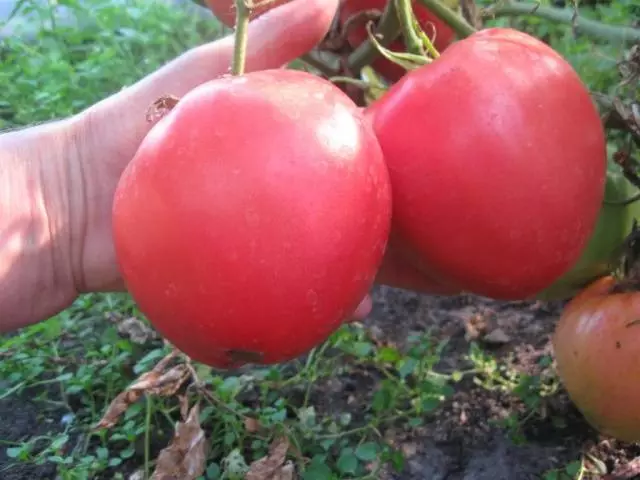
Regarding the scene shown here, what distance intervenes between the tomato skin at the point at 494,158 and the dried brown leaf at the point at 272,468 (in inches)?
19.4

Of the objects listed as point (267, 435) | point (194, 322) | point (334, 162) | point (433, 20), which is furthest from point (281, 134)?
point (267, 435)

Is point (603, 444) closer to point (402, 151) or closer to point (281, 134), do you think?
point (402, 151)

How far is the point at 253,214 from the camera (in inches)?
23.4

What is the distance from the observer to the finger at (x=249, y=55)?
3.08ft

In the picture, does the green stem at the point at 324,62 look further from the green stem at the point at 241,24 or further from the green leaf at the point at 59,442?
the green leaf at the point at 59,442

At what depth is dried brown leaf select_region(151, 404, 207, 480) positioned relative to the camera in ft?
3.68

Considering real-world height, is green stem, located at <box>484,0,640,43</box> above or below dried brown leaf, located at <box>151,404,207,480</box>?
above

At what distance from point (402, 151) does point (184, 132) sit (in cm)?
18

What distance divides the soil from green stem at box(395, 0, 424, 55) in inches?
24.5

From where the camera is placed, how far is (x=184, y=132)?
0.62 meters

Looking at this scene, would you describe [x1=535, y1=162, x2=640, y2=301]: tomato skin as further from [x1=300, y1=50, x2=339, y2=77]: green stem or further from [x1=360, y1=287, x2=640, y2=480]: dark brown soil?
[x1=300, y1=50, x2=339, y2=77]: green stem

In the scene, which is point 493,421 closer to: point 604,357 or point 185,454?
point 604,357

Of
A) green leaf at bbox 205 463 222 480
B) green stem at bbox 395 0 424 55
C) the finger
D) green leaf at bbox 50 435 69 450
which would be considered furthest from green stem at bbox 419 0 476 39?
green leaf at bbox 50 435 69 450

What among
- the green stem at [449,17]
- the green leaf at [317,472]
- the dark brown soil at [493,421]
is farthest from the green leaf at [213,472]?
the green stem at [449,17]
